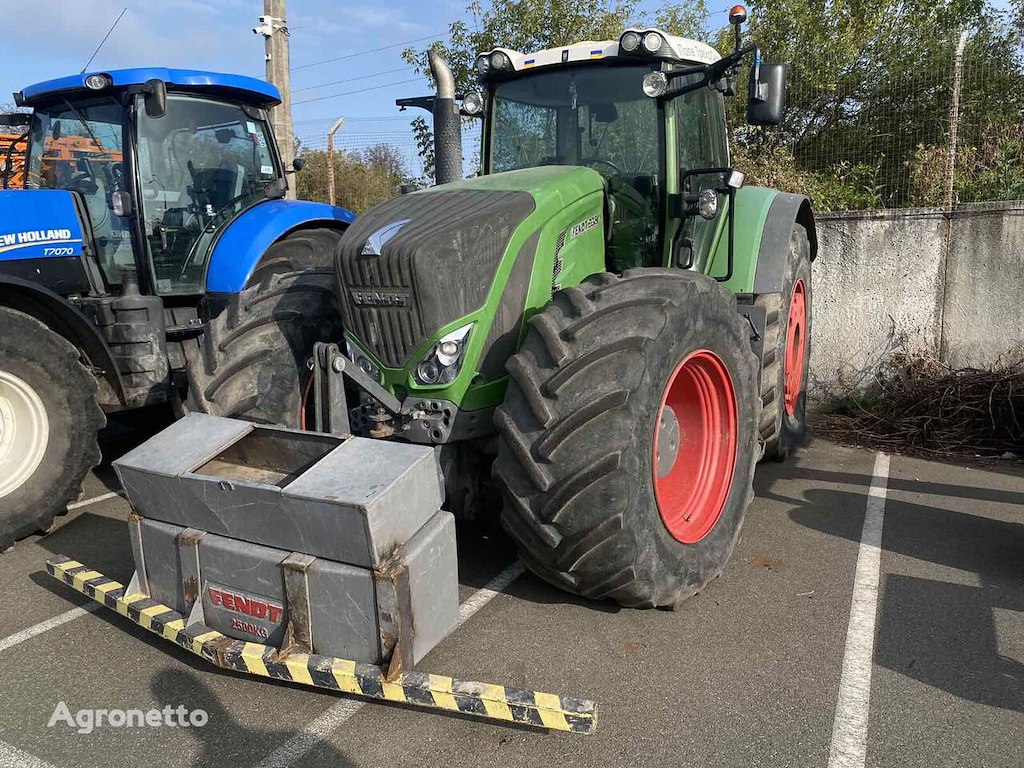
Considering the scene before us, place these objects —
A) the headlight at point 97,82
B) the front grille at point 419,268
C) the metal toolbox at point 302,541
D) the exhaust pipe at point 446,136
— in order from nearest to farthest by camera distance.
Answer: the metal toolbox at point 302,541 → the front grille at point 419,268 → the exhaust pipe at point 446,136 → the headlight at point 97,82

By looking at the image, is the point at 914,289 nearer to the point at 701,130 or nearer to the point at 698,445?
the point at 701,130

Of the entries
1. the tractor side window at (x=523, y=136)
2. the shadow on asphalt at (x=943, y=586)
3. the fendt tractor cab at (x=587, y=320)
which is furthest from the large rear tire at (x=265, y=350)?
the shadow on asphalt at (x=943, y=586)

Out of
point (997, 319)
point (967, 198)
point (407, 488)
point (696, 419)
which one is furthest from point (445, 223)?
point (967, 198)

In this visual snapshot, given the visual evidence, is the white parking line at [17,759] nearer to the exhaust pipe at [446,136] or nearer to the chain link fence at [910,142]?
the exhaust pipe at [446,136]

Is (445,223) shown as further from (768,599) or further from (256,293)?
(768,599)

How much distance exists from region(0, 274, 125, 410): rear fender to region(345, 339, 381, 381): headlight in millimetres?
1706

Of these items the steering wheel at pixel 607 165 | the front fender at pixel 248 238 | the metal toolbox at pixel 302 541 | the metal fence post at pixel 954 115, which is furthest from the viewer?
the metal fence post at pixel 954 115

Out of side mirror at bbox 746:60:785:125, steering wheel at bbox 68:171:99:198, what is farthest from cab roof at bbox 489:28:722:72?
steering wheel at bbox 68:171:99:198

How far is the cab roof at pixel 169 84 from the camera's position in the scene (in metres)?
5.06

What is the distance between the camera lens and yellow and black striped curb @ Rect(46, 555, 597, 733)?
7.86ft

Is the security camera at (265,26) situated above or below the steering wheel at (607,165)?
above

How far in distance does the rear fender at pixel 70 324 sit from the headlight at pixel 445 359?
6.90 feet

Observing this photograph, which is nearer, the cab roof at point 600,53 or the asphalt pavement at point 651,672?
the asphalt pavement at point 651,672

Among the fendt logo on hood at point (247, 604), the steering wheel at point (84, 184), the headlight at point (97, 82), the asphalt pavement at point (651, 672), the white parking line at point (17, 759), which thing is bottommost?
the asphalt pavement at point (651, 672)
